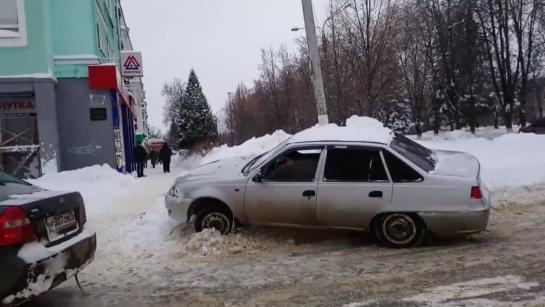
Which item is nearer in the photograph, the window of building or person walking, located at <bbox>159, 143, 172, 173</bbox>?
the window of building

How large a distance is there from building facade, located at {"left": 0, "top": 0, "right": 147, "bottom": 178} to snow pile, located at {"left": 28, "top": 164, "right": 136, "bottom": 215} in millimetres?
869

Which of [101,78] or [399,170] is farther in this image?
[101,78]

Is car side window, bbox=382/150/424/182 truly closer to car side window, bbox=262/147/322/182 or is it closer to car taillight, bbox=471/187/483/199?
car taillight, bbox=471/187/483/199

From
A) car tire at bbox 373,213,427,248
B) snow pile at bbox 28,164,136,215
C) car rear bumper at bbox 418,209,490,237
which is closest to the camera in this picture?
car rear bumper at bbox 418,209,490,237

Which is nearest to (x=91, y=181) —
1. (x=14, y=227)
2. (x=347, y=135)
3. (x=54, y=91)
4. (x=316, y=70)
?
(x=54, y=91)

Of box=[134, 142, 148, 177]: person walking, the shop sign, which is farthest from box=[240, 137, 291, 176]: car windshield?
box=[134, 142, 148, 177]: person walking

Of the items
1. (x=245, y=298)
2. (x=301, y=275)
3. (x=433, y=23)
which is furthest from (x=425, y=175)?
(x=433, y=23)

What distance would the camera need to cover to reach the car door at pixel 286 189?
23.9 feet

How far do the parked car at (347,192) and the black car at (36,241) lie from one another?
8.00 ft

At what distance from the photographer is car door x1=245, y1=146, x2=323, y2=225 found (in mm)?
7277

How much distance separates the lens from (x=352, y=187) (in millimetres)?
7148

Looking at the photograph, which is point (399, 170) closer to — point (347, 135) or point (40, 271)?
point (347, 135)

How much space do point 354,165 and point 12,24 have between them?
1307cm

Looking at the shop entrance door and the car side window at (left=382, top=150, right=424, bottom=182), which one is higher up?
the shop entrance door
